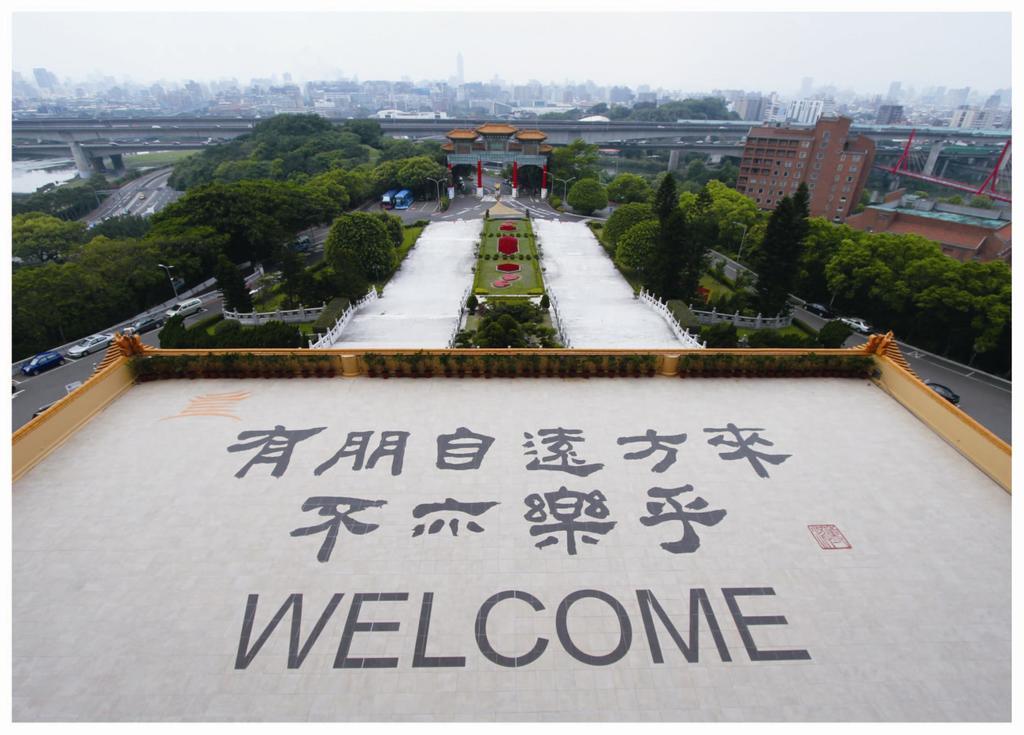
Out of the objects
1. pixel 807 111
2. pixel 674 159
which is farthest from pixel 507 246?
pixel 807 111

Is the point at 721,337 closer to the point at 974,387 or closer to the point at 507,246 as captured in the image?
the point at 974,387

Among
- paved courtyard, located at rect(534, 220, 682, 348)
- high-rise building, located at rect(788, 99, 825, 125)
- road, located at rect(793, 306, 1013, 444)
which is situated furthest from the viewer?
high-rise building, located at rect(788, 99, 825, 125)

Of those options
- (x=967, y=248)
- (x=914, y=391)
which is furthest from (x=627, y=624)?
(x=967, y=248)

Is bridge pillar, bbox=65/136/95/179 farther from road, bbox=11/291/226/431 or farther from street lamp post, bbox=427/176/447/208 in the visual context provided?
road, bbox=11/291/226/431

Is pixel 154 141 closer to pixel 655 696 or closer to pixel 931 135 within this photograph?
pixel 655 696

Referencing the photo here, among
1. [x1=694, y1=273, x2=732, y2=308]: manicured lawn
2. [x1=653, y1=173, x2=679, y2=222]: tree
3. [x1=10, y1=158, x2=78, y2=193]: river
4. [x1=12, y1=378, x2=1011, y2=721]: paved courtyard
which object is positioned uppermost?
[x1=653, y1=173, x2=679, y2=222]: tree

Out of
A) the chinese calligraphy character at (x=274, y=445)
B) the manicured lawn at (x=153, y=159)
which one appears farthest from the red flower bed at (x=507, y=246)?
the manicured lawn at (x=153, y=159)

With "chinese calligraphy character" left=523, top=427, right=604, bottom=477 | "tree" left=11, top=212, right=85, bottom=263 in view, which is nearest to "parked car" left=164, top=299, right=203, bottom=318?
"tree" left=11, top=212, right=85, bottom=263

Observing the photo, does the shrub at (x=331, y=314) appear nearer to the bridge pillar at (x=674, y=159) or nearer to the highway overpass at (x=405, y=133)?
the highway overpass at (x=405, y=133)
